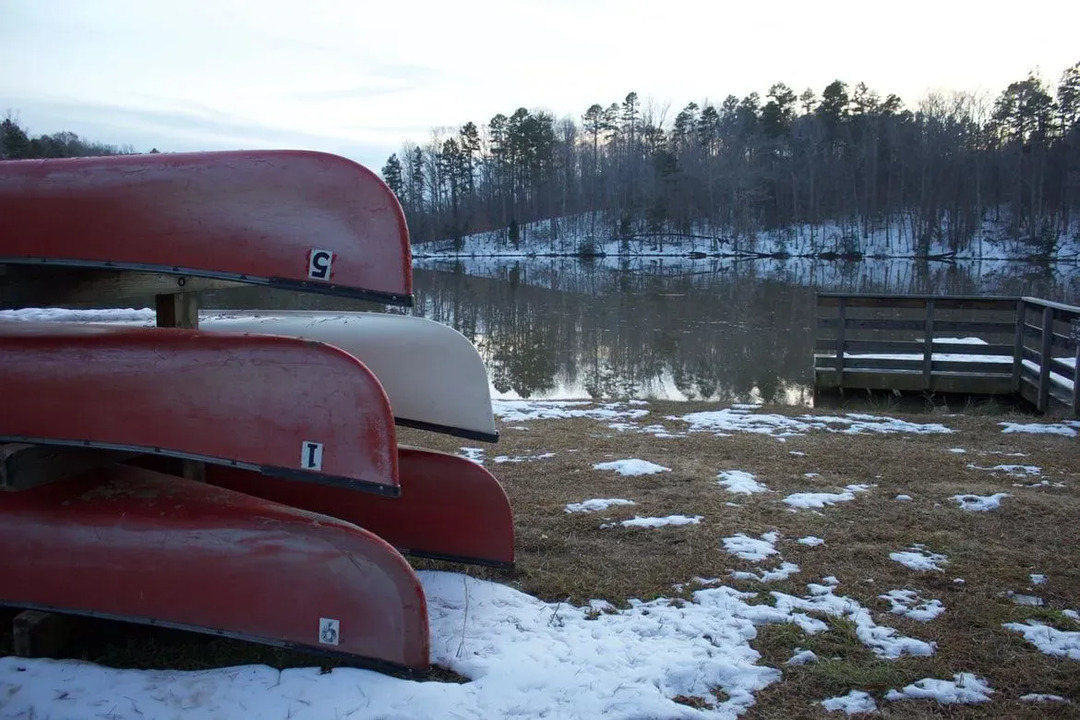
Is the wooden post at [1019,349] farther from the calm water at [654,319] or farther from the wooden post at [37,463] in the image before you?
the wooden post at [37,463]

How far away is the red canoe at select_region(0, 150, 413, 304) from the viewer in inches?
114

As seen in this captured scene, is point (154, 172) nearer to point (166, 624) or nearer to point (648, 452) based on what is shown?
point (166, 624)

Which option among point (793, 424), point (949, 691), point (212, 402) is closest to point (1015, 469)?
point (793, 424)

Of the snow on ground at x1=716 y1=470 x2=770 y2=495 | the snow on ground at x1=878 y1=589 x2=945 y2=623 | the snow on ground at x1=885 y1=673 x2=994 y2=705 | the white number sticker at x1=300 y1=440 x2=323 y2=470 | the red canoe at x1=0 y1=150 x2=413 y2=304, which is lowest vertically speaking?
the snow on ground at x1=885 y1=673 x2=994 y2=705

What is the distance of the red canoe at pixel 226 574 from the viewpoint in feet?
8.98

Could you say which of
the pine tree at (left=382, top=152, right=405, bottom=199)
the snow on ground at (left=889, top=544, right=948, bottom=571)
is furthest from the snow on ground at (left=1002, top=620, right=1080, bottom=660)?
the pine tree at (left=382, top=152, right=405, bottom=199)

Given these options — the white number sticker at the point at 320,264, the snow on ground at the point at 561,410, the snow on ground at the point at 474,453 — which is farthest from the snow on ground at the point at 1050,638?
the snow on ground at the point at 561,410

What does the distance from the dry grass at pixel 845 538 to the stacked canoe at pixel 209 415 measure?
379mm

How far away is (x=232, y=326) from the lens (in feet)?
13.9

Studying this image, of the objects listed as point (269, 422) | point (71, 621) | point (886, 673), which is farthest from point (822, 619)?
point (71, 621)

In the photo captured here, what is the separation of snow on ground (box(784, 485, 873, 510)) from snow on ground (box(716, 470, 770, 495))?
9.1 inches

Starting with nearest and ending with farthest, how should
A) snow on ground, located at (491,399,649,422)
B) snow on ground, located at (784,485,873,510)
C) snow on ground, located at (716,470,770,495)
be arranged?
snow on ground, located at (784,485,873,510)
snow on ground, located at (716,470,770,495)
snow on ground, located at (491,399,649,422)

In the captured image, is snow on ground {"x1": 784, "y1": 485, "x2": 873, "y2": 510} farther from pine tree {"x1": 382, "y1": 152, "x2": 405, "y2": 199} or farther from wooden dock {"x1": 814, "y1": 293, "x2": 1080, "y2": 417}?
pine tree {"x1": 382, "y1": 152, "x2": 405, "y2": 199}

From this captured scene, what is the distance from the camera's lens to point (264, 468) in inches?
110
